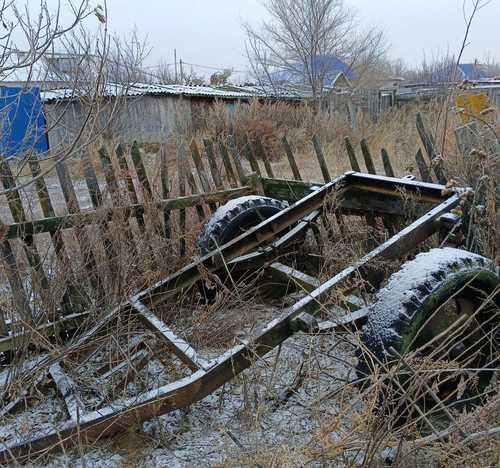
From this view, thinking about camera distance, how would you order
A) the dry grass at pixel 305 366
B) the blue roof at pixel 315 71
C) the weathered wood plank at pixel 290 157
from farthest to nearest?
the blue roof at pixel 315 71 → the weathered wood plank at pixel 290 157 → the dry grass at pixel 305 366

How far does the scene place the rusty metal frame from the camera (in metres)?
1.92

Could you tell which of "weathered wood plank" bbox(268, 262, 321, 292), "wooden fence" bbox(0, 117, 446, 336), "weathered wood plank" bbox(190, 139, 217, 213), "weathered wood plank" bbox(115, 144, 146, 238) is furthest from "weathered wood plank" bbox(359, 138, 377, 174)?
"weathered wood plank" bbox(115, 144, 146, 238)

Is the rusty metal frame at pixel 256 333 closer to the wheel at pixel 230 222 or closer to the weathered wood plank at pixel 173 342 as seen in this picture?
the weathered wood plank at pixel 173 342

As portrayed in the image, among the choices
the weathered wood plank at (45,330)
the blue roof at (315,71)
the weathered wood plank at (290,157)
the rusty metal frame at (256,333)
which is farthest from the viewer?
the blue roof at (315,71)

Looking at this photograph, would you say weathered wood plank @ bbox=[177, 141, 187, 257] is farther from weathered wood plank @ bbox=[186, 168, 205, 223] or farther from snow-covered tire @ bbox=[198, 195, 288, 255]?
snow-covered tire @ bbox=[198, 195, 288, 255]

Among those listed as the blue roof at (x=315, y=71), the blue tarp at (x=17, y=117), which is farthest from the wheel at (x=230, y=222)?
the blue roof at (x=315, y=71)

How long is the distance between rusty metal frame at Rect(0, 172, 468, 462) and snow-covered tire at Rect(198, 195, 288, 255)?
219 mm

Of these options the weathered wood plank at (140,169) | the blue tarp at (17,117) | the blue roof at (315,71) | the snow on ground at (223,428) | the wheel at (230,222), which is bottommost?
the snow on ground at (223,428)

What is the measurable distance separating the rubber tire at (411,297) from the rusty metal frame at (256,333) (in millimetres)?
168

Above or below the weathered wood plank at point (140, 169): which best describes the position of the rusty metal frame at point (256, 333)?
below

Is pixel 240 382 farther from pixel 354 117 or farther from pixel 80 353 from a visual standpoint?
pixel 354 117

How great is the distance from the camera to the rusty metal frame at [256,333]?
6.28ft

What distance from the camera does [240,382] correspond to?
2.75m

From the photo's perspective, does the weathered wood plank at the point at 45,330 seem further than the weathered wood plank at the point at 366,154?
No
